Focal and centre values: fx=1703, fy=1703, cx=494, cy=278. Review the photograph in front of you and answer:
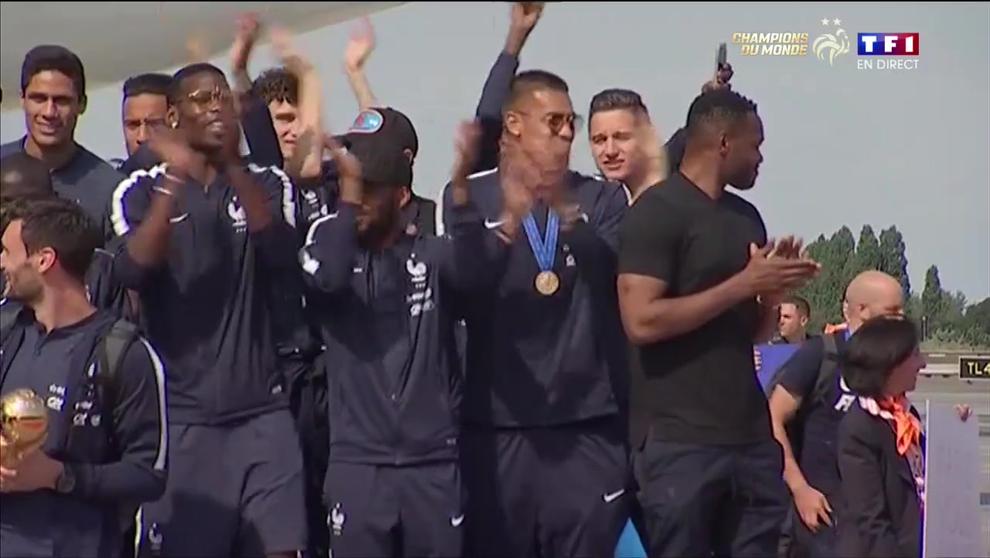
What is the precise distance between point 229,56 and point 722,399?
1969mm

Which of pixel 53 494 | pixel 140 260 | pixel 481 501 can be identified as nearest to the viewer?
pixel 53 494

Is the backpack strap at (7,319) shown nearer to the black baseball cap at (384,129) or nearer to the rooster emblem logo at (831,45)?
the black baseball cap at (384,129)

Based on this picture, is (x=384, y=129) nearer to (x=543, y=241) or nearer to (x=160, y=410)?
(x=543, y=241)

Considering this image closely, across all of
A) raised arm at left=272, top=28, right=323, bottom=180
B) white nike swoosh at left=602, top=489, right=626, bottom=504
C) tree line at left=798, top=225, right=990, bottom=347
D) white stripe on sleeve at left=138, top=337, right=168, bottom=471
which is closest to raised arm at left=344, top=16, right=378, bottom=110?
raised arm at left=272, top=28, right=323, bottom=180

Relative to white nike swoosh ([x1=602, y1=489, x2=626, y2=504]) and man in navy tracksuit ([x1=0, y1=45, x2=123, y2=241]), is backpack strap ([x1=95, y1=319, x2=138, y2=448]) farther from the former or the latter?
white nike swoosh ([x1=602, y1=489, x2=626, y2=504])

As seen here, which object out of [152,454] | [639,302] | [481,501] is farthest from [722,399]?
[152,454]

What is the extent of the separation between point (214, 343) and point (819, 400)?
2.78 meters

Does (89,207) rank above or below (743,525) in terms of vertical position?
Result: above

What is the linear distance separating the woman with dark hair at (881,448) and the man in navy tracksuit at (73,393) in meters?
2.79

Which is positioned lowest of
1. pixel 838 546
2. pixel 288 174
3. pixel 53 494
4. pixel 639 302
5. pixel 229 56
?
pixel 838 546

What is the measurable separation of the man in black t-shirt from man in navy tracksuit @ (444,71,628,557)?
0.78 ft

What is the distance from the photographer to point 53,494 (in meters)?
4.90

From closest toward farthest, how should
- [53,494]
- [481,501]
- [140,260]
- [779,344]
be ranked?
1. [53,494]
2. [140,260]
3. [481,501]
4. [779,344]

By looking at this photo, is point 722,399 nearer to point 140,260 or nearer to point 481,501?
point 481,501
